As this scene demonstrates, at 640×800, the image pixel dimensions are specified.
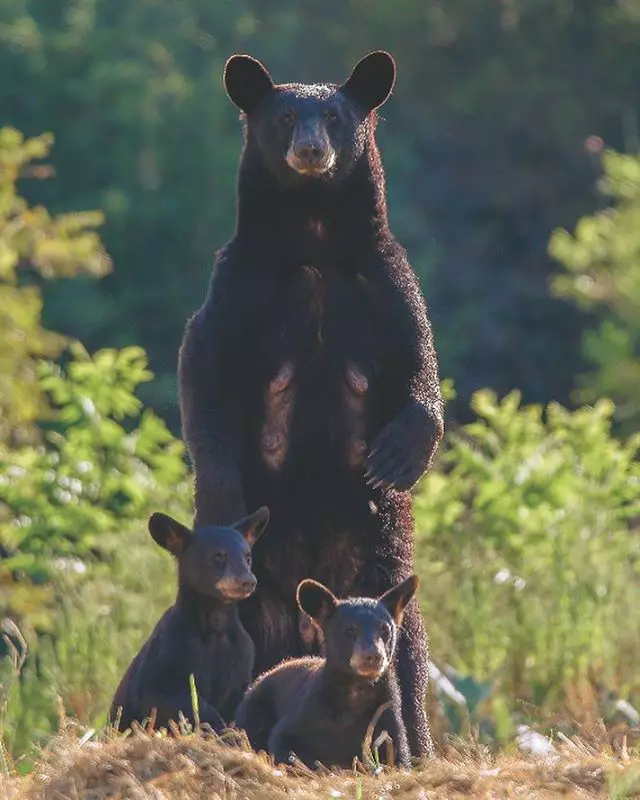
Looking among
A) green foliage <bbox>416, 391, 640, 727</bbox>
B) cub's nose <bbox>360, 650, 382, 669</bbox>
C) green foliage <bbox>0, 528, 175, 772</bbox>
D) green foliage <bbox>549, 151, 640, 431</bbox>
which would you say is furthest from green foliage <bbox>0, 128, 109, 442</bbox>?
green foliage <bbox>549, 151, 640, 431</bbox>

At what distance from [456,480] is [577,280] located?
13.0 m

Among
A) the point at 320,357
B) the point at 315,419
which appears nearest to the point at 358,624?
the point at 315,419

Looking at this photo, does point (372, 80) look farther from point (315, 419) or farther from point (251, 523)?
point (251, 523)

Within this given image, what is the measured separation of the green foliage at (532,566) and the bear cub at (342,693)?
2.86 m

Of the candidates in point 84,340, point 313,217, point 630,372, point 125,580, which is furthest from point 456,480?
point 84,340

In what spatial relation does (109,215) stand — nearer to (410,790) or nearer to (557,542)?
(557,542)

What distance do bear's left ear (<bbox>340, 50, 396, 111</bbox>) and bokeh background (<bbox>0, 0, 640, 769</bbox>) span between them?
2364mm

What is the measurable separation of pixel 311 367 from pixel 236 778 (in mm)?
1705

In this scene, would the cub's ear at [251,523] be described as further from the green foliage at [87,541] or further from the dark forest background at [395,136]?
the dark forest background at [395,136]

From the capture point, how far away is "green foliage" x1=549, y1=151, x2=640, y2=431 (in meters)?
20.8

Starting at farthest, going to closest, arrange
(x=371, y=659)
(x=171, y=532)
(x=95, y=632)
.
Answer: (x=95, y=632)
(x=171, y=532)
(x=371, y=659)

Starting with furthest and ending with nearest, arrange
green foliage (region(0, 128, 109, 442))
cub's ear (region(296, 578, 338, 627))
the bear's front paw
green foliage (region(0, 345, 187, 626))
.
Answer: green foliage (region(0, 128, 109, 442)) → green foliage (region(0, 345, 187, 626)) → the bear's front paw → cub's ear (region(296, 578, 338, 627))

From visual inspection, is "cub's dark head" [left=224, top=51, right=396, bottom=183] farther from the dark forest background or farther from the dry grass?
the dark forest background

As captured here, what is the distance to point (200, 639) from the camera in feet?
20.0
